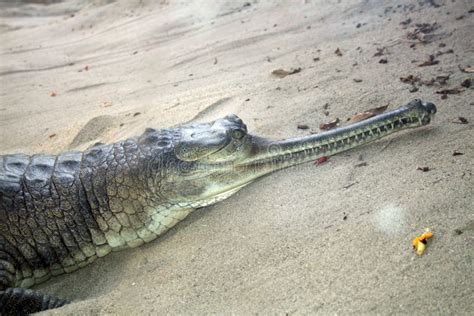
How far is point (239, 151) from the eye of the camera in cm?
339

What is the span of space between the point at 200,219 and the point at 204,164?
0.43 meters

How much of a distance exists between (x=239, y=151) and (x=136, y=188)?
828 mm

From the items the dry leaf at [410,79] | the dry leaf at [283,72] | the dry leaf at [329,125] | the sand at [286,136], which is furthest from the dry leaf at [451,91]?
the dry leaf at [283,72]

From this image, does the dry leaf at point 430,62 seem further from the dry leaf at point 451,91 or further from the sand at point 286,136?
the dry leaf at point 451,91

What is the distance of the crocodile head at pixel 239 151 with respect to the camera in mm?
3293

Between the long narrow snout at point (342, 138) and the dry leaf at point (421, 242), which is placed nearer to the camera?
the dry leaf at point (421, 242)

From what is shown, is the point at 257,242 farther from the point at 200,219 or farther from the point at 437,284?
the point at 437,284

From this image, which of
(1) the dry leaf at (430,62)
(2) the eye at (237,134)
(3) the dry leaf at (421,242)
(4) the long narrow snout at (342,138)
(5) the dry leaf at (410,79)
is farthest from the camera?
(1) the dry leaf at (430,62)

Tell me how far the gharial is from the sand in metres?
0.13

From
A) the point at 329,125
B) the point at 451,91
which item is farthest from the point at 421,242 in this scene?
the point at 451,91

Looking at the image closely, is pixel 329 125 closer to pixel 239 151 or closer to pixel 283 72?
pixel 239 151

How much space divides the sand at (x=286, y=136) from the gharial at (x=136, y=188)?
0.42ft

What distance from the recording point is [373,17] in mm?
6238

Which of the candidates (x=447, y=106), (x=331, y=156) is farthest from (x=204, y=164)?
(x=447, y=106)
